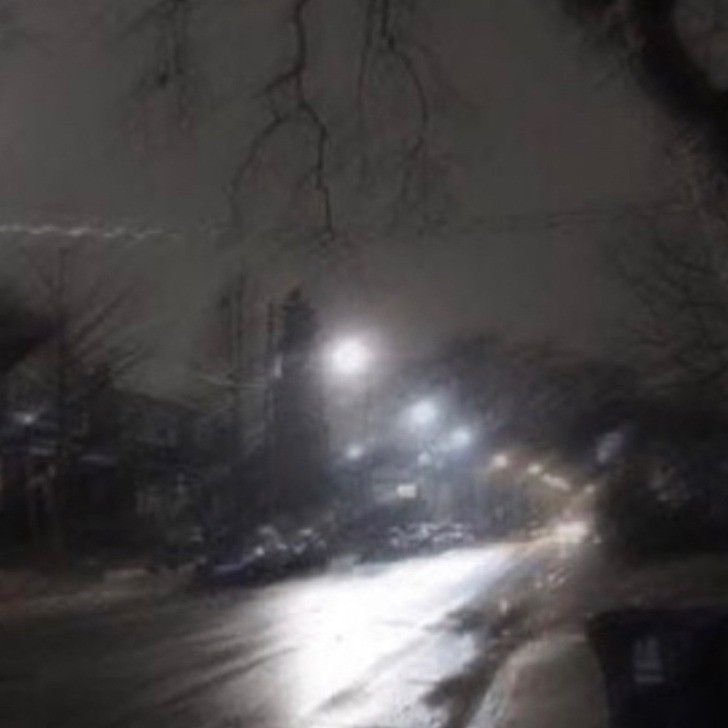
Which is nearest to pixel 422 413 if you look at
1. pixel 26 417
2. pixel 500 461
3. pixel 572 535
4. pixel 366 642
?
pixel 572 535

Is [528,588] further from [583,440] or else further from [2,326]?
[583,440]

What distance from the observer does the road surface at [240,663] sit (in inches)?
671

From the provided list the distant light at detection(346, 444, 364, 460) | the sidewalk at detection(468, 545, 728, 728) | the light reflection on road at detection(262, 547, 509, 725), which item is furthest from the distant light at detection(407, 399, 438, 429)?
the light reflection on road at detection(262, 547, 509, 725)

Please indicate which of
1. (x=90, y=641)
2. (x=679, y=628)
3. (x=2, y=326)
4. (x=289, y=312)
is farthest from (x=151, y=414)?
(x=679, y=628)

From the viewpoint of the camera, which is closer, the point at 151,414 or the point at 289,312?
the point at 151,414

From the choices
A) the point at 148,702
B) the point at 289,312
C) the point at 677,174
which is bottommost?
the point at 148,702

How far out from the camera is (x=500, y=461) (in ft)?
431

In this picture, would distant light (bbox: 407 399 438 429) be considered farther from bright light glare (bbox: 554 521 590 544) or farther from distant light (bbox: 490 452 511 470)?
distant light (bbox: 490 452 511 470)

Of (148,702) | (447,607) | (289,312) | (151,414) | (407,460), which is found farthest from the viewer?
(407,460)

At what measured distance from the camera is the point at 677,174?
39.7 ft

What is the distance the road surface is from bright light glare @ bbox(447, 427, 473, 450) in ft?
233

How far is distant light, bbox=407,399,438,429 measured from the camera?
105 meters

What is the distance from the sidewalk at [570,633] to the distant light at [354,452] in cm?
5272

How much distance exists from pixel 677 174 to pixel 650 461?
50.9m
